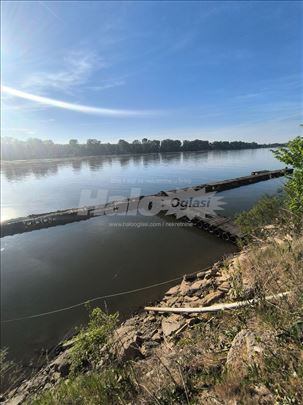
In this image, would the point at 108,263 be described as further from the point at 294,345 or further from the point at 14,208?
the point at 14,208

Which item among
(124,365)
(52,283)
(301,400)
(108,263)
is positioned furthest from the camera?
(108,263)

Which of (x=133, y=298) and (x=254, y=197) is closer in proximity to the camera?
(x=133, y=298)

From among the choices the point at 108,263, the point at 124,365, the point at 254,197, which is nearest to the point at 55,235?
the point at 108,263

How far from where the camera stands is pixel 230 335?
3.88 m

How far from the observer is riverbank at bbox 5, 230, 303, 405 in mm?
2664

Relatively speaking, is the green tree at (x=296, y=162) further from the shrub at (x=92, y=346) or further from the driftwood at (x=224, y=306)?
the shrub at (x=92, y=346)

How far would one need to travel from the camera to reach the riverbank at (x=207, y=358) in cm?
266

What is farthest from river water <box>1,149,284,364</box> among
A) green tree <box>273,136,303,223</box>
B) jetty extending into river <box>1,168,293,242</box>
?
green tree <box>273,136,303,223</box>

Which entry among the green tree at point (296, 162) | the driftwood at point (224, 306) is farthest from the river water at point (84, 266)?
the green tree at point (296, 162)

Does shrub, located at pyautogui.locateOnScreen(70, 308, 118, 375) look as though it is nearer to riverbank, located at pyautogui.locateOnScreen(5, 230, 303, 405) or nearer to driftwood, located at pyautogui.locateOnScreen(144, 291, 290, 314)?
riverbank, located at pyautogui.locateOnScreen(5, 230, 303, 405)

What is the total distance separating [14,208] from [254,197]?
26.4m

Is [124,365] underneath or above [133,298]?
above

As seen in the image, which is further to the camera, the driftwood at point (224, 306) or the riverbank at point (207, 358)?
the driftwood at point (224, 306)

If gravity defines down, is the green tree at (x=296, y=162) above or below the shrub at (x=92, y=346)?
above
